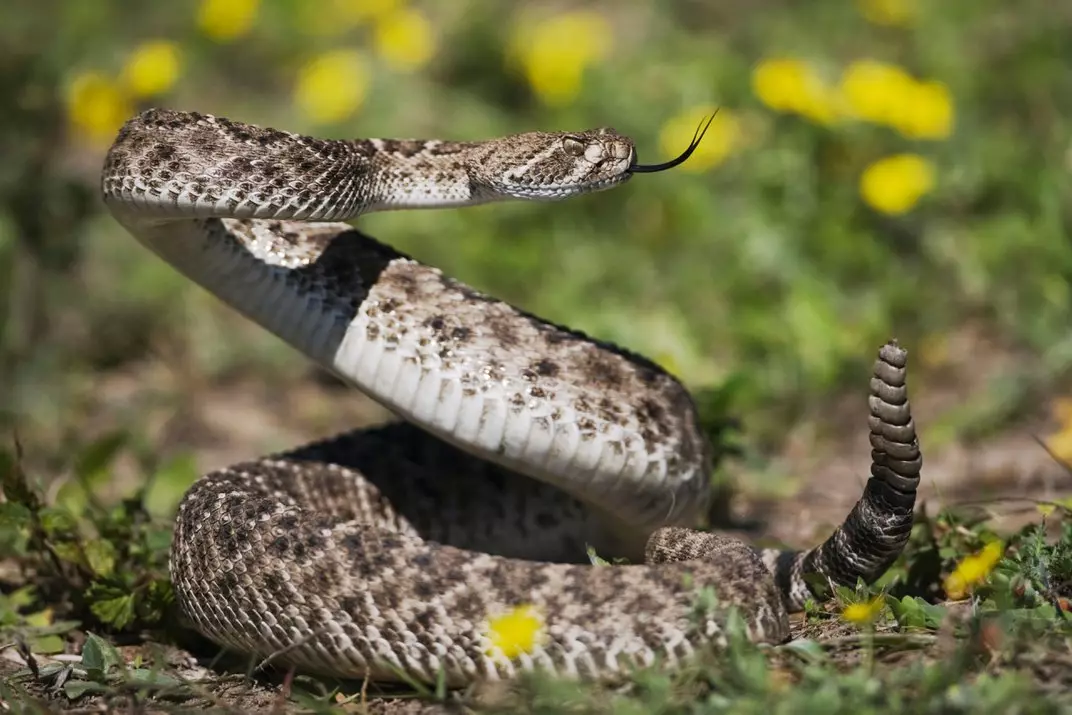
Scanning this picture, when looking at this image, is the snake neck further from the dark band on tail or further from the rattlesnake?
the dark band on tail

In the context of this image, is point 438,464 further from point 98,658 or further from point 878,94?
point 878,94

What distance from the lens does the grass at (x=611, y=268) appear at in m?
5.82

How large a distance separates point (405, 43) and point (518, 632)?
290 inches

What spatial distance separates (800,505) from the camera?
23.6 feet

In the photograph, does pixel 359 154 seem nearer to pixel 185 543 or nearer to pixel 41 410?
pixel 185 543

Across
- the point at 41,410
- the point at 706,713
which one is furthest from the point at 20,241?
the point at 706,713

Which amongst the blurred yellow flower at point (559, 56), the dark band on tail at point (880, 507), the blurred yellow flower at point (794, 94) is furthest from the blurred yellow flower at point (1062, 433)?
the blurred yellow flower at point (559, 56)

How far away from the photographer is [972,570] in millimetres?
4852

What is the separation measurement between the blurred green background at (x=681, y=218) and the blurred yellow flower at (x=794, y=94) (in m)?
0.02

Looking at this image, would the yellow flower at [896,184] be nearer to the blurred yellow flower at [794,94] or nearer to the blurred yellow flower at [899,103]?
the blurred yellow flower at [899,103]

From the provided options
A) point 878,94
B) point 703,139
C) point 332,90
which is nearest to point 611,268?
point 703,139

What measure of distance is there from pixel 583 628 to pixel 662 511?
1489 millimetres

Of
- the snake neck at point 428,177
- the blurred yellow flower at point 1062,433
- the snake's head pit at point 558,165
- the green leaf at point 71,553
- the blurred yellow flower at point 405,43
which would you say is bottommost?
the green leaf at point 71,553

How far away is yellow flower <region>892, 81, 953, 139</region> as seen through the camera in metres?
9.09
